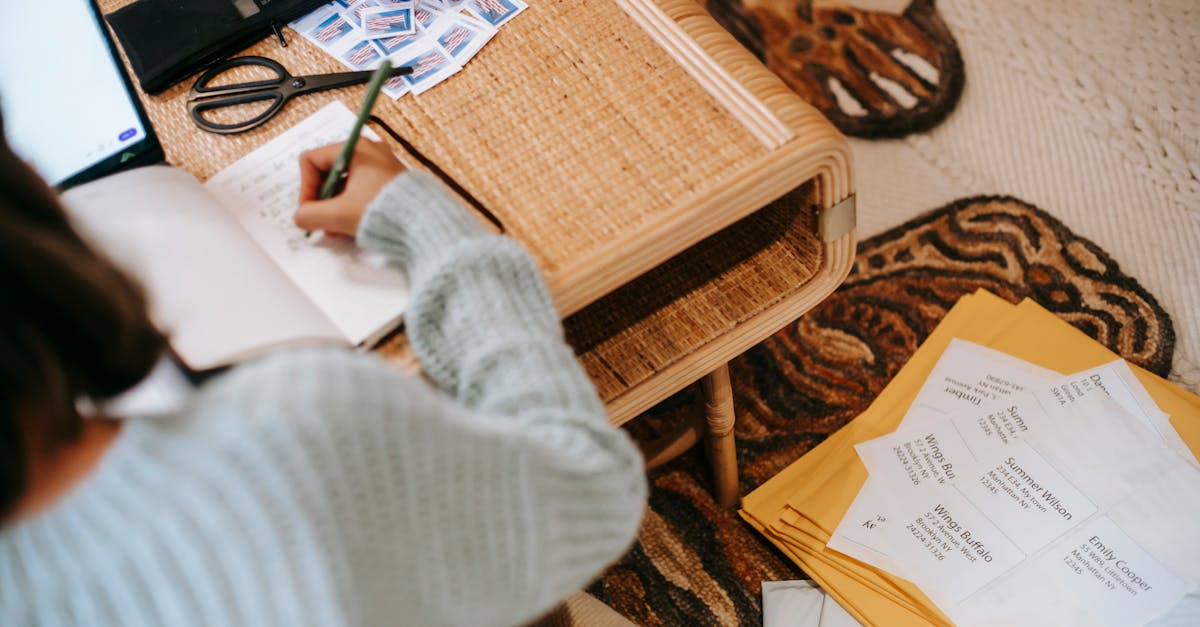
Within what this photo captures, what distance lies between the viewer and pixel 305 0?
34.1 inches

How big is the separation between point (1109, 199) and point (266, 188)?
3.74ft

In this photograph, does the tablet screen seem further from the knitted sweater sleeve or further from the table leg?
the table leg

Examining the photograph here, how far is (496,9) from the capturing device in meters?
0.85

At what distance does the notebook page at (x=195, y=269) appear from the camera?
0.62 metres

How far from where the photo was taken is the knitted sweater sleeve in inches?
19.2

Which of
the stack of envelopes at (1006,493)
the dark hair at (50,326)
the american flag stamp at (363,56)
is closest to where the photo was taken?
the dark hair at (50,326)

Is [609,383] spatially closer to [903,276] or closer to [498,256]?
[498,256]

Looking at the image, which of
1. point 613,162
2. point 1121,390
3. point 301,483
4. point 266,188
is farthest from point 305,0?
point 1121,390

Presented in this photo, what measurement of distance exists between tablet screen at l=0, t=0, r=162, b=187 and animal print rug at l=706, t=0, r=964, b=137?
40.3 inches

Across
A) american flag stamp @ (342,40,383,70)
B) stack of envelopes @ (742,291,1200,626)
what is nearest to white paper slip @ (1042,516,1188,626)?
stack of envelopes @ (742,291,1200,626)

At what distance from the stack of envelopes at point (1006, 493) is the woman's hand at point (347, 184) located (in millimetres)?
637

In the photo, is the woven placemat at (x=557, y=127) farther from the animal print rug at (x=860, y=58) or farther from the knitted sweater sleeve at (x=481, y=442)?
the animal print rug at (x=860, y=58)

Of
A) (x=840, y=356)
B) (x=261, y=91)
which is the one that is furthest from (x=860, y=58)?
(x=261, y=91)

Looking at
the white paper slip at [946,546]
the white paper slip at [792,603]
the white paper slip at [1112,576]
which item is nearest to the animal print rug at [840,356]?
the white paper slip at [792,603]
